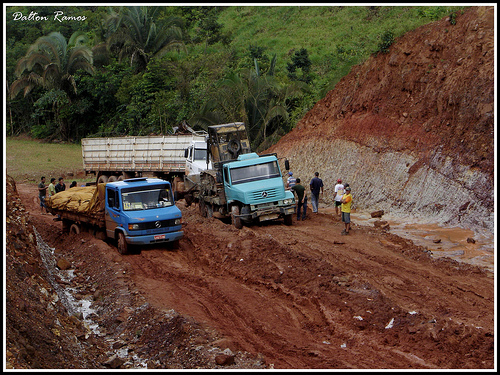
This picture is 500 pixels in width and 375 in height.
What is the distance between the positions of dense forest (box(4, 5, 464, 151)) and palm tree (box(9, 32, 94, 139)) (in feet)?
0.29

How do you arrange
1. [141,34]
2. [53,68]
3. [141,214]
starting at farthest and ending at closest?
[53,68] → [141,34] → [141,214]

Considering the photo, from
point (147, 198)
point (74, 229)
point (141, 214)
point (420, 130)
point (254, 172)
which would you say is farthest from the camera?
point (420, 130)

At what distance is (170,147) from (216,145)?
603 centimetres

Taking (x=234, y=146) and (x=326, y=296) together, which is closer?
(x=326, y=296)

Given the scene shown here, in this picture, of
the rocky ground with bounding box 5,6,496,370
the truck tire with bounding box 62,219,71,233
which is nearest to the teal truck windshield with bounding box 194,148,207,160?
the rocky ground with bounding box 5,6,496,370

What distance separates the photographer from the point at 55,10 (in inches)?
2360

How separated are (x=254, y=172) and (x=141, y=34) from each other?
1201 inches

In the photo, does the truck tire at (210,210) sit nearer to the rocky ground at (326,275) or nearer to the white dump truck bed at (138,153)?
the rocky ground at (326,275)

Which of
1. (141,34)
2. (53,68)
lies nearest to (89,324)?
(141,34)

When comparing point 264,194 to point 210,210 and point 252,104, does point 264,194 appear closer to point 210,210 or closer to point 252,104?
point 210,210

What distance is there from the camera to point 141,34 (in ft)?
151

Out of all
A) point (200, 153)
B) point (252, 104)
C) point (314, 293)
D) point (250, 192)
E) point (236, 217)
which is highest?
point (252, 104)

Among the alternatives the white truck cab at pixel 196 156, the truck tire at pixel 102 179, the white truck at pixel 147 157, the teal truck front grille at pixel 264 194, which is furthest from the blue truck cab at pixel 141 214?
the truck tire at pixel 102 179

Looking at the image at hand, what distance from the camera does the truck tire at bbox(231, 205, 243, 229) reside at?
19422 millimetres
